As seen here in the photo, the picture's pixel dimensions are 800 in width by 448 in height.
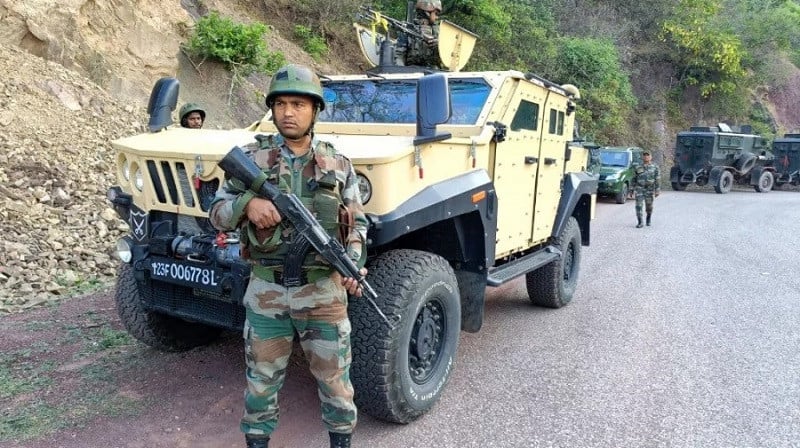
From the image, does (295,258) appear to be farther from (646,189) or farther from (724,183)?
(724,183)

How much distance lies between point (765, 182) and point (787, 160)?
137 cm

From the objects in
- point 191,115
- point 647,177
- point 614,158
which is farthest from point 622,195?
point 191,115

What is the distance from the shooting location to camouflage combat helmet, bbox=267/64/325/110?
2492mm

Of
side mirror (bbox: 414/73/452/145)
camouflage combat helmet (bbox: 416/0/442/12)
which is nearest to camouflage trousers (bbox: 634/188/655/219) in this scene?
camouflage combat helmet (bbox: 416/0/442/12)

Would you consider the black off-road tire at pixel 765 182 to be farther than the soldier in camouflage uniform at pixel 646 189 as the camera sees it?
Yes

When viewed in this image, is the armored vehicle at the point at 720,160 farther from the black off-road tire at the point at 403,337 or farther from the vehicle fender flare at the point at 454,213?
the black off-road tire at the point at 403,337

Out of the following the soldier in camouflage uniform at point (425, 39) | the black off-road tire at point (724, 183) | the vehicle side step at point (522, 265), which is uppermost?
the soldier in camouflage uniform at point (425, 39)

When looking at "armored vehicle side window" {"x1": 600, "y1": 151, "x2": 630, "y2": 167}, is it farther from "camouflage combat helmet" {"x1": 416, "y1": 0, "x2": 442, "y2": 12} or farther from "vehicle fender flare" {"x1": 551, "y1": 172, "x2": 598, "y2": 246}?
"camouflage combat helmet" {"x1": 416, "y1": 0, "x2": 442, "y2": 12}

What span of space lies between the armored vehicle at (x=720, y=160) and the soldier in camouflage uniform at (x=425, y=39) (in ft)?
54.0

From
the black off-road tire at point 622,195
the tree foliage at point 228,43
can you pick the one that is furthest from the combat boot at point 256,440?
the black off-road tire at point 622,195

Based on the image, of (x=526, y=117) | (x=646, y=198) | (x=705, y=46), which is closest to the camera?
(x=526, y=117)

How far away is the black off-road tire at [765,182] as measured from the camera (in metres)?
21.4

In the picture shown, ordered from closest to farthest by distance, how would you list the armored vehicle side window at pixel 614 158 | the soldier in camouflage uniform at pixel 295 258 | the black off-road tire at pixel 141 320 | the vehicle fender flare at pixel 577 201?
1. the soldier in camouflage uniform at pixel 295 258
2. the black off-road tire at pixel 141 320
3. the vehicle fender flare at pixel 577 201
4. the armored vehicle side window at pixel 614 158

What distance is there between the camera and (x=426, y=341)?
3512 millimetres
